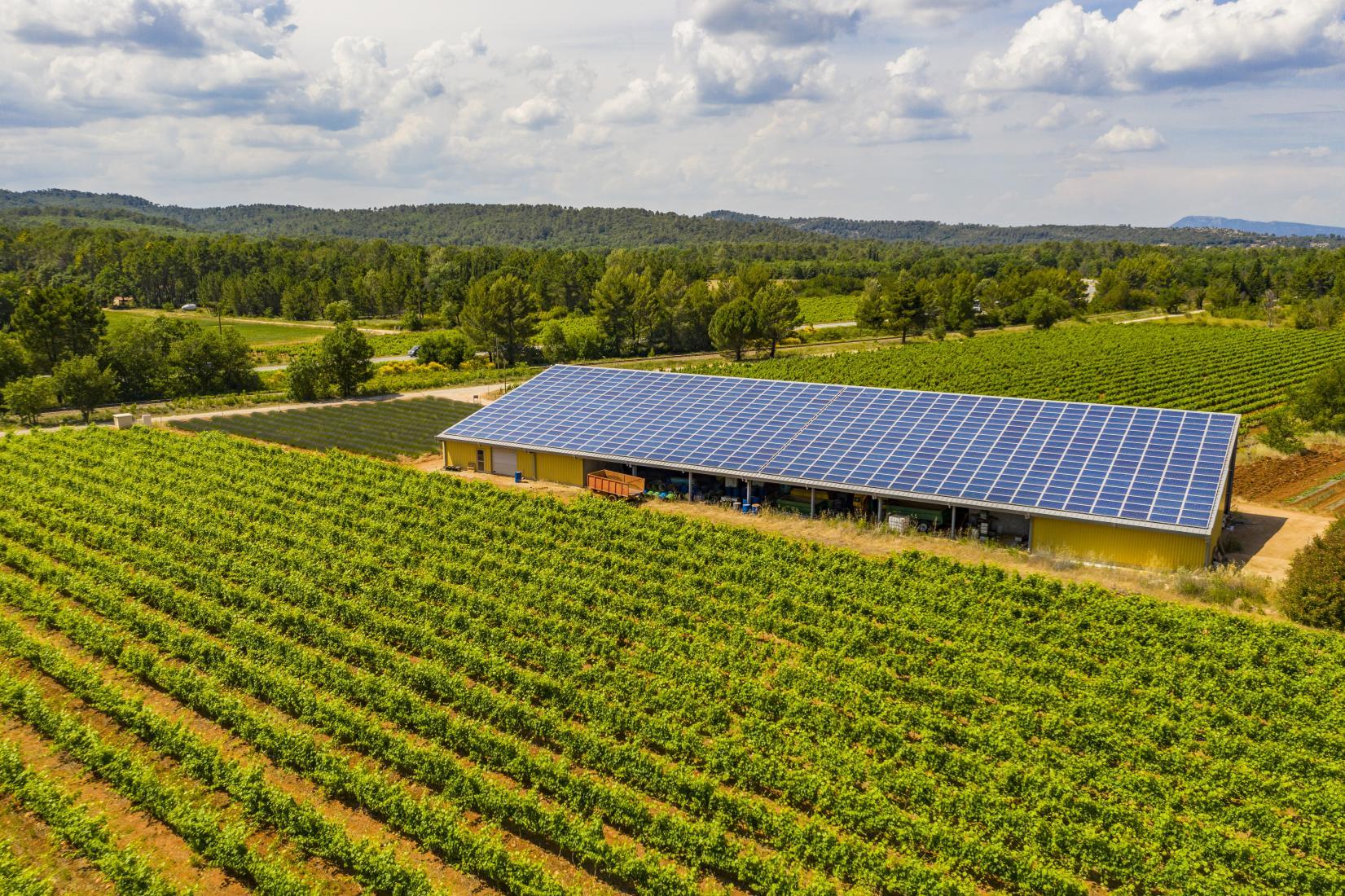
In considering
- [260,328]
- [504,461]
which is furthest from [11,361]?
[260,328]

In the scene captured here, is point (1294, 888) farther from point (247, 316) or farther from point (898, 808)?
point (247, 316)

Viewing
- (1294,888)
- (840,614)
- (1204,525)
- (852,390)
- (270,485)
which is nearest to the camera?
(1294,888)

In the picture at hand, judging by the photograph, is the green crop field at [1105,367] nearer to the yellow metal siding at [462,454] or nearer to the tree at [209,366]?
the yellow metal siding at [462,454]

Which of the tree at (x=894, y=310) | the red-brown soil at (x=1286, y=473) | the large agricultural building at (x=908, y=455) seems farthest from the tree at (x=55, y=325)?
the red-brown soil at (x=1286, y=473)

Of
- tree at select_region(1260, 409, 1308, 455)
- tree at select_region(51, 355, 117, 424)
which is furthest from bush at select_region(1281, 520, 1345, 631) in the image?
tree at select_region(51, 355, 117, 424)

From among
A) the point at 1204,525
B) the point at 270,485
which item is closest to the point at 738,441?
the point at 1204,525
